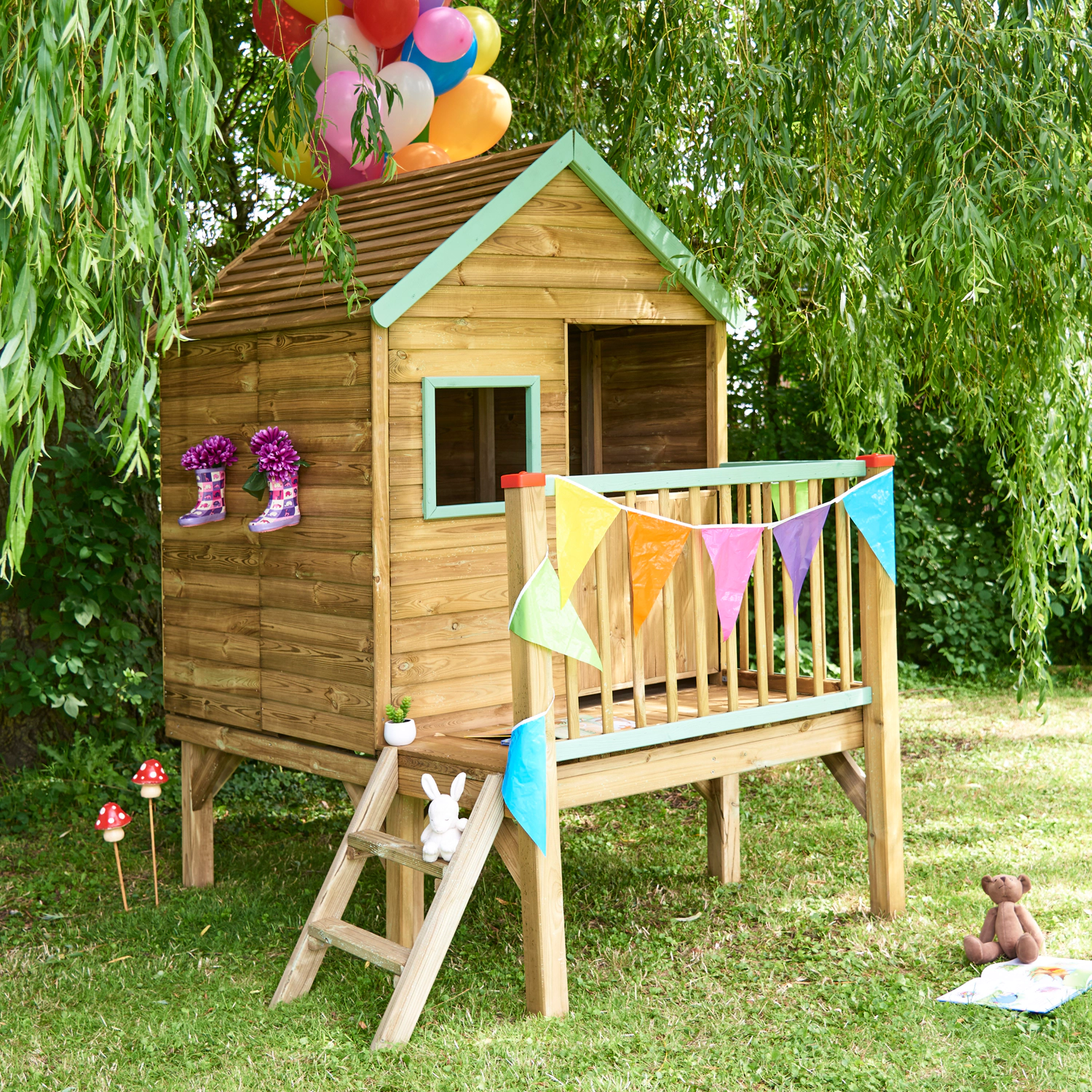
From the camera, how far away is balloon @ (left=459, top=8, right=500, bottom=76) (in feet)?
18.8

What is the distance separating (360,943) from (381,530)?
1414 mm

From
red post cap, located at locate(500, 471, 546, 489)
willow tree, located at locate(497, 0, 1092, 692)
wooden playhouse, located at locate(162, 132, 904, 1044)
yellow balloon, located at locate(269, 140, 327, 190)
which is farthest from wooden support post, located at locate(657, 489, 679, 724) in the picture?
yellow balloon, located at locate(269, 140, 327, 190)

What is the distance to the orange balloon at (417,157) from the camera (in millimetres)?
5684

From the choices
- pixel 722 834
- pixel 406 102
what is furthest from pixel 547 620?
pixel 406 102

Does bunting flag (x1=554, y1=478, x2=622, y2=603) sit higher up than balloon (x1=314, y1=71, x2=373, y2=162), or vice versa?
balloon (x1=314, y1=71, x2=373, y2=162)

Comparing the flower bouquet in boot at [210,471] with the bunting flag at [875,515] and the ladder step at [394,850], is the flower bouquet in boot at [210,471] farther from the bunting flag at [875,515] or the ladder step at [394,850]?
the bunting flag at [875,515]

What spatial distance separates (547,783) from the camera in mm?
4004

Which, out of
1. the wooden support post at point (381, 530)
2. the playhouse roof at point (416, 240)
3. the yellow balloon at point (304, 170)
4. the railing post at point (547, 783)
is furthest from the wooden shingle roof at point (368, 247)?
the railing post at point (547, 783)

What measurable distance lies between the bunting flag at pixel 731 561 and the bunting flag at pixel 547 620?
0.63m

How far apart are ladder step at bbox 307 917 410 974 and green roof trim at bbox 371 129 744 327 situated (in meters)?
2.10

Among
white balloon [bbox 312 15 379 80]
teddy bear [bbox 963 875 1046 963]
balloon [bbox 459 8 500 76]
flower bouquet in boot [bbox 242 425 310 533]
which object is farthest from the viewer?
balloon [bbox 459 8 500 76]

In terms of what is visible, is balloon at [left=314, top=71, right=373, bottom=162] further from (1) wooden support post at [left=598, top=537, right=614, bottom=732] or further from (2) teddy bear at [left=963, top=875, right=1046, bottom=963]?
(2) teddy bear at [left=963, top=875, right=1046, bottom=963]

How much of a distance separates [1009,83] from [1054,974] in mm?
3327

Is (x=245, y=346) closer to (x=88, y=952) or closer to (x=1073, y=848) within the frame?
(x=88, y=952)
